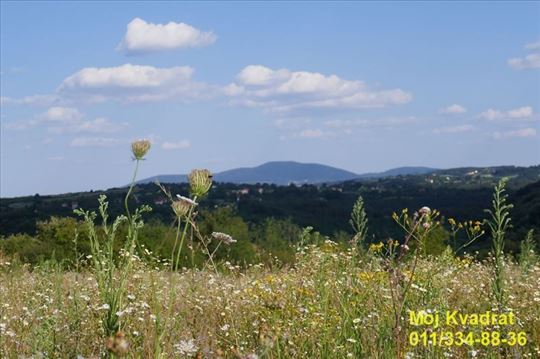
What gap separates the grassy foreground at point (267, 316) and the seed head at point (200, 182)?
0.55 metres

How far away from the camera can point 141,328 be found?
198 inches

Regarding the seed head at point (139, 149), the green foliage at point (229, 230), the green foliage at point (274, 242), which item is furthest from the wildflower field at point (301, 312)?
the green foliage at point (229, 230)

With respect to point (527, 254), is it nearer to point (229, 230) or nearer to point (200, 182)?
point (200, 182)

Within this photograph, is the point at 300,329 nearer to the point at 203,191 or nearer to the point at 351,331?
the point at 351,331

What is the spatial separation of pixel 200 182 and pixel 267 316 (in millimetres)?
2113

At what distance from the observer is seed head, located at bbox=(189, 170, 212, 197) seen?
3.57m

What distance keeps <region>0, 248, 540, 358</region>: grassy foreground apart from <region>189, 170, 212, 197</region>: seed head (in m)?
0.55

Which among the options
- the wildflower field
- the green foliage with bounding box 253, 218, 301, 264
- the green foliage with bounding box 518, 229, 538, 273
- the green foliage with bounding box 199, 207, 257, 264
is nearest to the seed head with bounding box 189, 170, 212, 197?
the wildflower field

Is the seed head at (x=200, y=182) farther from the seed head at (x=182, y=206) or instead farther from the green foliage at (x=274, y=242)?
the green foliage at (x=274, y=242)

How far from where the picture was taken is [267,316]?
5.35m

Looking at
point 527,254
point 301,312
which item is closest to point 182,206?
point 301,312

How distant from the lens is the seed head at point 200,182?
141 inches

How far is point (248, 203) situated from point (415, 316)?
98.3 metres

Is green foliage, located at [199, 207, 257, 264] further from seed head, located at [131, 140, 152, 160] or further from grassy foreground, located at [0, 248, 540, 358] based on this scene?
seed head, located at [131, 140, 152, 160]
